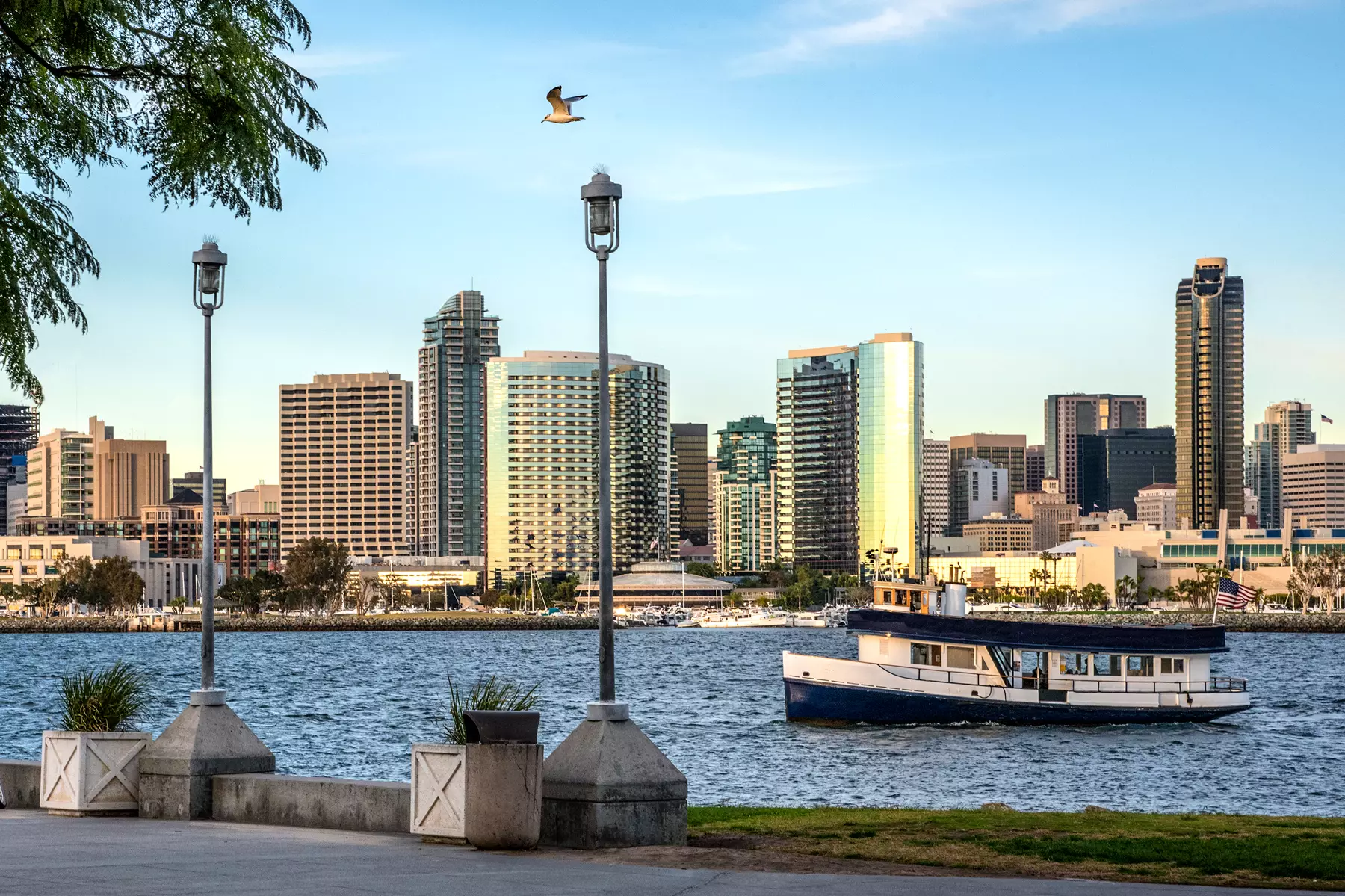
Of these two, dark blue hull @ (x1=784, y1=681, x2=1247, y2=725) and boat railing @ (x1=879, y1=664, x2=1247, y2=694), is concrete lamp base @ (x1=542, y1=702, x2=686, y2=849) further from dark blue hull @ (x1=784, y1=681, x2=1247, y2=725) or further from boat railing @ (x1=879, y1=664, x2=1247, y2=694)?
boat railing @ (x1=879, y1=664, x2=1247, y2=694)

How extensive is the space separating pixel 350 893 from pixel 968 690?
57175 mm

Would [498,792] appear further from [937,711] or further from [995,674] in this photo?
[995,674]

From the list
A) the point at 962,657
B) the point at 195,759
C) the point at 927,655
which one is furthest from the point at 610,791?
the point at 962,657

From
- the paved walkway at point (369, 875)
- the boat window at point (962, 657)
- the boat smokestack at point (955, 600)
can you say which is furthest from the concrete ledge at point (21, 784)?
the boat smokestack at point (955, 600)

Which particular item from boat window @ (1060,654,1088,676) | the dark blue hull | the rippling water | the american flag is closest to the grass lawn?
the rippling water

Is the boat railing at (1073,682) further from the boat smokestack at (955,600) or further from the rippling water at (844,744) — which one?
the boat smokestack at (955,600)

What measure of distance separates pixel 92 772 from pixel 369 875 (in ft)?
23.7

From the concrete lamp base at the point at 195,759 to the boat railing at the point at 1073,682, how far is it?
49645 millimetres

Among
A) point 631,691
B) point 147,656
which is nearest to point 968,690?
point 631,691

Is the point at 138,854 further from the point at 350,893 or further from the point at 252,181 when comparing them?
the point at 252,181

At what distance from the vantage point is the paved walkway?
615 inches

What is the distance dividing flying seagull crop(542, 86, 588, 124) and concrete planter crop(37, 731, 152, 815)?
9691mm

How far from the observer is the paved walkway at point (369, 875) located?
1562 cm

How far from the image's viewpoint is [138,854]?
17953 millimetres
